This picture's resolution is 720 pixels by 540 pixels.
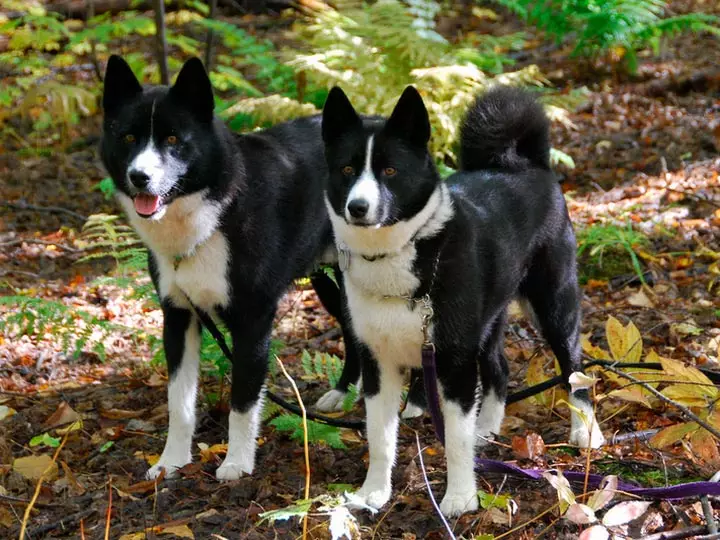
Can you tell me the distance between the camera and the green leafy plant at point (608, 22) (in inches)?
392

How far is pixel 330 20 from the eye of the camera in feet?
27.8

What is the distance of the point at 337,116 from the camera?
11.9 ft

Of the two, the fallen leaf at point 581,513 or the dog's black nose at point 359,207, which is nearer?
the fallen leaf at point 581,513

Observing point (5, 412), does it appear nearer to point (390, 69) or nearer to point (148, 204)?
point (148, 204)

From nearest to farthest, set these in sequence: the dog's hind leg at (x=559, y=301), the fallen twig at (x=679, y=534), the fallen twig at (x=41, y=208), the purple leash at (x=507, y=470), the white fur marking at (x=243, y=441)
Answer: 1. the fallen twig at (x=679, y=534)
2. the purple leash at (x=507, y=470)
3. the white fur marking at (x=243, y=441)
4. the dog's hind leg at (x=559, y=301)
5. the fallen twig at (x=41, y=208)

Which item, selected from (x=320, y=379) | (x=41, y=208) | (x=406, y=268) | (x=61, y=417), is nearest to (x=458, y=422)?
(x=406, y=268)

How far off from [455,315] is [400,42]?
5028 millimetres

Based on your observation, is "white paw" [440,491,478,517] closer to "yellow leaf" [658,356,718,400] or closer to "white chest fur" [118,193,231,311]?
"yellow leaf" [658,356,718,400]

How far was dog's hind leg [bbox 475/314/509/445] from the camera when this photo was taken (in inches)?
178

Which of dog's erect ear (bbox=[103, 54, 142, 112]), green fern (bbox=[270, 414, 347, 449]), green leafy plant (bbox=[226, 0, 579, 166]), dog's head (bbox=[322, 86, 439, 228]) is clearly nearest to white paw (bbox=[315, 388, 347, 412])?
green fern (bbox=[270, 414, 347, 449])

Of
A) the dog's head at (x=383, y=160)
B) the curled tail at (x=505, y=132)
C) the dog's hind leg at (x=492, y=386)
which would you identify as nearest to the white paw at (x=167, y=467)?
the dog's hind leg at (x=492, y=386)

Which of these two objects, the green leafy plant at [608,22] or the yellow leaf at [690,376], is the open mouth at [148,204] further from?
the green leafy plant at [608,22]

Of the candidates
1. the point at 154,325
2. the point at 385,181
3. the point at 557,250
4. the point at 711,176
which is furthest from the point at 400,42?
the point at 385,181

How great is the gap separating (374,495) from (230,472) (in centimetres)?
89
